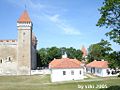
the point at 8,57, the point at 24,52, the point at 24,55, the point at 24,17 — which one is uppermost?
the point at 24,17

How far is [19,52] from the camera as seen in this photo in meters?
73.9

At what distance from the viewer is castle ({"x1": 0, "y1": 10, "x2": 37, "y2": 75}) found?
73750 millimetres

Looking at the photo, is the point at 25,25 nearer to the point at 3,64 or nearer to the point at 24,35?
the point at 24,35

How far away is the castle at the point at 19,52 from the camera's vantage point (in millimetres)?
73750

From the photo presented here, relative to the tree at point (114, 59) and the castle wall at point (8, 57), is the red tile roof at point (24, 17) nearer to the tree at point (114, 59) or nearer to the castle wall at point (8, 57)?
the castle wall at point (8, 57)

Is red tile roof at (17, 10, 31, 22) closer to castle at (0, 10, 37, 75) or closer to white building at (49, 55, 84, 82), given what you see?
castle at (0, 10, 37, 75)

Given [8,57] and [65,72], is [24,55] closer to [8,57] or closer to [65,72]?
[8,57]

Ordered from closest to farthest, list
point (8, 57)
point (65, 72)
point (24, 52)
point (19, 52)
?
1. point (65, 72)
2. point (24, 52)
3. point (19, 52)
4. point (8, 57)

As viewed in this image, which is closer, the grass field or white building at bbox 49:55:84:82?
the grass field

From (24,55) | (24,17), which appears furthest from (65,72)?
(24,17)

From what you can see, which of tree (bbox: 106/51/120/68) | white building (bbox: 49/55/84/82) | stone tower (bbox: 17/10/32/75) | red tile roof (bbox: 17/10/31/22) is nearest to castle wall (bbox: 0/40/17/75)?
stone tower (bbox: 17/10/32/75)

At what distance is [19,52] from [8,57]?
430cm

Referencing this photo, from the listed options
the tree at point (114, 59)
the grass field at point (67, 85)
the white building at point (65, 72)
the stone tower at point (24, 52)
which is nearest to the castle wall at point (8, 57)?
the stone tower at point (24, 52)

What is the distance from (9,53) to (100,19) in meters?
52.3
